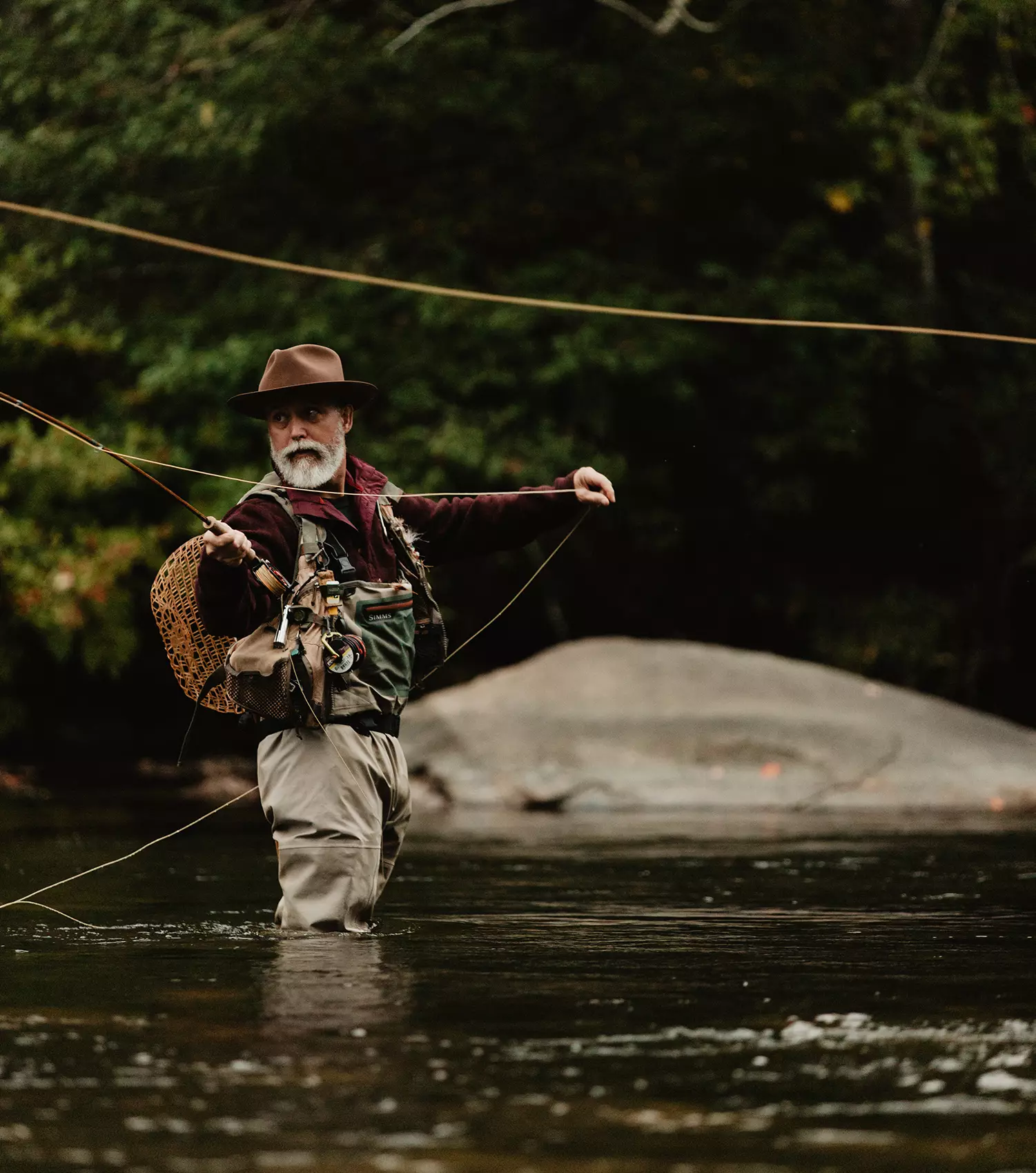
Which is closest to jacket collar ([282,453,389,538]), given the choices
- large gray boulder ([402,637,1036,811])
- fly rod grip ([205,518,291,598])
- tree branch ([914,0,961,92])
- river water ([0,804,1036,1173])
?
fly rod grip ([205,518,291,598])

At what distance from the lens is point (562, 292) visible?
50.7ft

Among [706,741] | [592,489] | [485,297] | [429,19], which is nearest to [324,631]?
[592,489]

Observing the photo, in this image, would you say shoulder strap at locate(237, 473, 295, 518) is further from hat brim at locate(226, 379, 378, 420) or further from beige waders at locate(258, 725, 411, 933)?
beige waders at locate(258, 725, 411, 933)

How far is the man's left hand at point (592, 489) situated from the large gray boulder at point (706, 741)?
6242 millimetres

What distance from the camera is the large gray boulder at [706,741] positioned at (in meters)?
12.1

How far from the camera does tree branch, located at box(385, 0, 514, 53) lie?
1509 cm

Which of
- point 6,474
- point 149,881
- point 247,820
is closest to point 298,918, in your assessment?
point 149,881

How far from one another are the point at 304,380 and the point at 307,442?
173 mm

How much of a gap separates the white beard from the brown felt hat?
0.15 meters

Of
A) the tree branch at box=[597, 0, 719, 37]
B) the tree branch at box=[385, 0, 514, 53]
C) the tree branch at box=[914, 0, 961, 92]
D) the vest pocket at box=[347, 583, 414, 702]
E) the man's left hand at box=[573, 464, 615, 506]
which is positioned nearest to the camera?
the vest pocket at box=[347, 583, 414, 702]

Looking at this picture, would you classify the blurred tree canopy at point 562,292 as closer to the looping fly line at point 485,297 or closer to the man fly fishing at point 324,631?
the looping fly line at point 485,297

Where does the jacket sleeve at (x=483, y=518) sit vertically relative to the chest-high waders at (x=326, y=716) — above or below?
above

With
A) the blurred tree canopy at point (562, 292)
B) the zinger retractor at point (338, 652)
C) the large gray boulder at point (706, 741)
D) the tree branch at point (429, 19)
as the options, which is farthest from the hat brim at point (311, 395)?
the tree branch at point (429, 19)

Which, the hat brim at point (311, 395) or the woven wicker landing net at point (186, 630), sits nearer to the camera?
the hat brim at point (311, 395)
